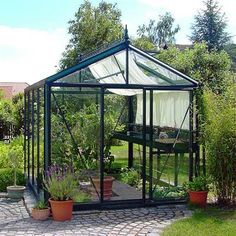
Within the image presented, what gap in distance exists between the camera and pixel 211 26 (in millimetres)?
29562

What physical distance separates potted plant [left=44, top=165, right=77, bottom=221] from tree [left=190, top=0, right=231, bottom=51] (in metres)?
23.8

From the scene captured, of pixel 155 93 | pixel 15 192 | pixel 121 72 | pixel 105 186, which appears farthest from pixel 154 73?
pixel 15 192

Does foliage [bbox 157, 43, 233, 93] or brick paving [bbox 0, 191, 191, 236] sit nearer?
brick paving [bbox 0, 191, 191, 236]

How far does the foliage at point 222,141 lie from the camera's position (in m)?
7.53

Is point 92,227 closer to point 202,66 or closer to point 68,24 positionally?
point 202,66

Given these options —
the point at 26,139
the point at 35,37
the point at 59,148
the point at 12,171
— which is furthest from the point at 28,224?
the point at 35,37

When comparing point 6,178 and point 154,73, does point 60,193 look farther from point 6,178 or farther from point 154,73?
point 154,73

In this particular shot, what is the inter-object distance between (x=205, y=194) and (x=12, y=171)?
4123 millimetres

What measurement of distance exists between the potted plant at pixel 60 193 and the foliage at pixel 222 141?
2.54m

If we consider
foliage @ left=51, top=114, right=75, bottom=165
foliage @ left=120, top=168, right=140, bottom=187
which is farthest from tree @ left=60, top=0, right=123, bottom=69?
foliage @ left=51, top=114, right=75, bottom=165

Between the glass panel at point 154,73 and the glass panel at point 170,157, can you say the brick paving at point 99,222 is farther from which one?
the glass panel at point 154,73

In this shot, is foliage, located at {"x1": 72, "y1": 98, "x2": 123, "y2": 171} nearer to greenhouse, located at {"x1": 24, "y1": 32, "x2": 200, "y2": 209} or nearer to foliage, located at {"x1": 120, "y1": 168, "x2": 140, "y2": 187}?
greenhouse, located at {"x1": 24, "y1": 32, "x2": 200, "y2": 209}

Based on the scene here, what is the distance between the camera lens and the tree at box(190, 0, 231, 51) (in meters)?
29.4

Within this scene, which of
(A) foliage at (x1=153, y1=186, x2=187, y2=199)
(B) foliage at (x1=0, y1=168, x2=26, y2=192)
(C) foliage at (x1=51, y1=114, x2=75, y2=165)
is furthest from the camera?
(B) foliage at (x1=0, y1=168, x2=26, y2=192)
